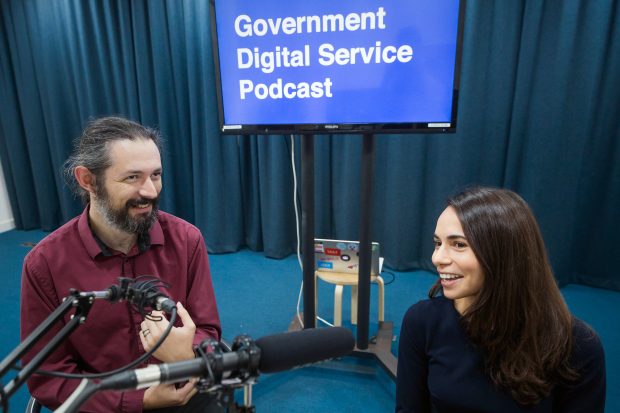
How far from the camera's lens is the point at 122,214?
1138mm

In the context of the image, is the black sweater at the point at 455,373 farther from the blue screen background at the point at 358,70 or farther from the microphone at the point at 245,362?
the blue screen background at the point at 358,70

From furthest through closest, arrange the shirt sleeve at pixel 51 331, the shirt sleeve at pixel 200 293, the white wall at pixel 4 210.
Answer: the white wall at pixel 4 210 < the shirt sleeve at pixel 200 293 < the shirt sleeve at pixel 51 331

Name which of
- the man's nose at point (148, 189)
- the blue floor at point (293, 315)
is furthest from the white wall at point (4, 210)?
the man's nose at point (148, 189)

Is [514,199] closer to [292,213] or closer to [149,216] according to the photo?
[149,216]

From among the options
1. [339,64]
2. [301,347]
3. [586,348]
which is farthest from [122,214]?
[586,348]

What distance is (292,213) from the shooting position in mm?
3441

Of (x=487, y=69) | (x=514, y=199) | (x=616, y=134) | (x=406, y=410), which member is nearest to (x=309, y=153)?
(x=514, y=199)

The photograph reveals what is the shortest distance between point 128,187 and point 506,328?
111 centimetres

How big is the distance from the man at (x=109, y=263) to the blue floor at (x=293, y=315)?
73 centimetres

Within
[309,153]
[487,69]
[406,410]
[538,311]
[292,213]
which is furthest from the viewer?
[292,213]

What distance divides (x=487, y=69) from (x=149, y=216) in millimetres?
2425

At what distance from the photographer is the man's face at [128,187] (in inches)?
44.3

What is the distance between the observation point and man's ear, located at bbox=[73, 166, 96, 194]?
1.14 meters

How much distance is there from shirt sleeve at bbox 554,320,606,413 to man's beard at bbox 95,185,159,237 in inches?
48.0
